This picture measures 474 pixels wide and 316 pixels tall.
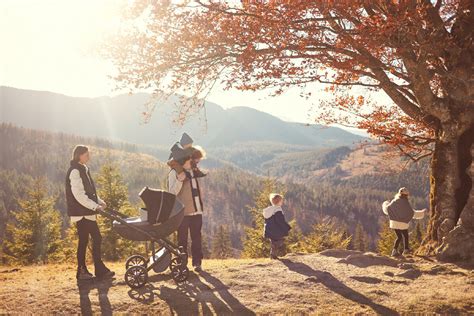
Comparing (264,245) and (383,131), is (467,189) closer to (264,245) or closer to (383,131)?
(383,131)

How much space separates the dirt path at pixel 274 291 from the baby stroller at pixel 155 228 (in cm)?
29

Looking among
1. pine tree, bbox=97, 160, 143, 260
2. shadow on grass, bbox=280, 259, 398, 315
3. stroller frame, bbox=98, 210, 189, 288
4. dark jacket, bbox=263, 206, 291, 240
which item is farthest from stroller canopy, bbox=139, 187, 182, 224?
pine tree, bbox=97, 160, 143, 260

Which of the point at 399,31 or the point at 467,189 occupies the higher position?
the point at 399,31

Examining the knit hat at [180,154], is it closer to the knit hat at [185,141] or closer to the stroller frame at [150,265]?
the knit hat at [185,141]

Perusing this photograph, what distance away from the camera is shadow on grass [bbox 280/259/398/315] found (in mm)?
6589

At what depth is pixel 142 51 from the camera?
9.28 meters

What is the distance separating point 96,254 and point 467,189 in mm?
9093

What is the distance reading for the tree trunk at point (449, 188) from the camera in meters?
10.1

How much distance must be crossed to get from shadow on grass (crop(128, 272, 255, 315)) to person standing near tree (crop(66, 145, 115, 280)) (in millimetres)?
1422

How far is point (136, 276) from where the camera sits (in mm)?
7664

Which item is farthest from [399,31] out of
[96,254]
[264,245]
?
[264,245]

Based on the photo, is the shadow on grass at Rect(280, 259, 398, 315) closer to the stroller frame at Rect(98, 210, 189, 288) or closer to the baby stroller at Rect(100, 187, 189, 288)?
the stroller frame at Rect(98, 210, 189, 288)

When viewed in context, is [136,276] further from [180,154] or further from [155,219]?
[180,154]

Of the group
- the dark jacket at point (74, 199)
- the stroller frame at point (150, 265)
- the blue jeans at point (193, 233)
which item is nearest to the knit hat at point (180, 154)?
the blue jeans at point (193, 233)
